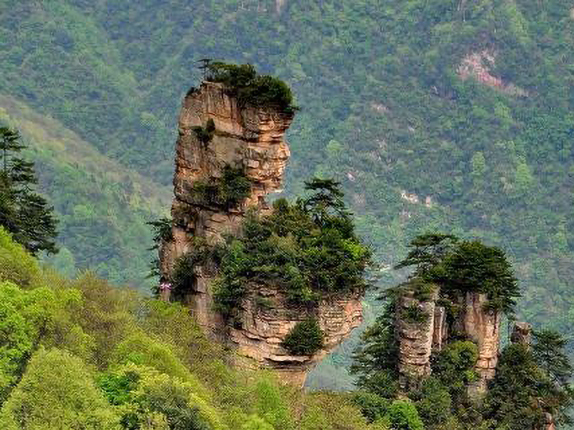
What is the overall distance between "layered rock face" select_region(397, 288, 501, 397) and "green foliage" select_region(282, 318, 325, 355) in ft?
17.0

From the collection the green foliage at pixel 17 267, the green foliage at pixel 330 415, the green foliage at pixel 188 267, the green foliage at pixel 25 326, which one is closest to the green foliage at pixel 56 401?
the green foliage at pixel 25 326

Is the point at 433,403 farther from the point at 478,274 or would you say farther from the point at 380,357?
the point at 478,274

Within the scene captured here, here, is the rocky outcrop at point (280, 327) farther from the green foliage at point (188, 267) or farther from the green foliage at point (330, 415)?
the green foliage at point (188, 267)

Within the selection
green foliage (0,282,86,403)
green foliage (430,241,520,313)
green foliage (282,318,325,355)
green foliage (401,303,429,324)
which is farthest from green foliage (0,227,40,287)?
green foliage (430,241,520,313)

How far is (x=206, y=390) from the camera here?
154 feet

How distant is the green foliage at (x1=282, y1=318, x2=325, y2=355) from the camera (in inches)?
2170

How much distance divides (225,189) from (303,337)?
607cm

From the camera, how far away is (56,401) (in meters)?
38.9

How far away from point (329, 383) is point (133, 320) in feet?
232

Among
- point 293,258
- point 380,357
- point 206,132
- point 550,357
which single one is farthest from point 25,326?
point 550,357

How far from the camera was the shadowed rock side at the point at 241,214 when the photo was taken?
55375 mm

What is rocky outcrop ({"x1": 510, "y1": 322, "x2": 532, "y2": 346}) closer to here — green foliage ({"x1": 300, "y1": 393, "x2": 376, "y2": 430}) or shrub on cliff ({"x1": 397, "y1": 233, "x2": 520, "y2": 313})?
shrub on cliff ({"x1": 397, "y1": 233, "x2": 520, "y2": 313})

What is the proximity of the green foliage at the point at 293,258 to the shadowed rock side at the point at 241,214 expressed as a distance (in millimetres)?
480

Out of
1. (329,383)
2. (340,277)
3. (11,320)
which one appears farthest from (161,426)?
(329,383)
